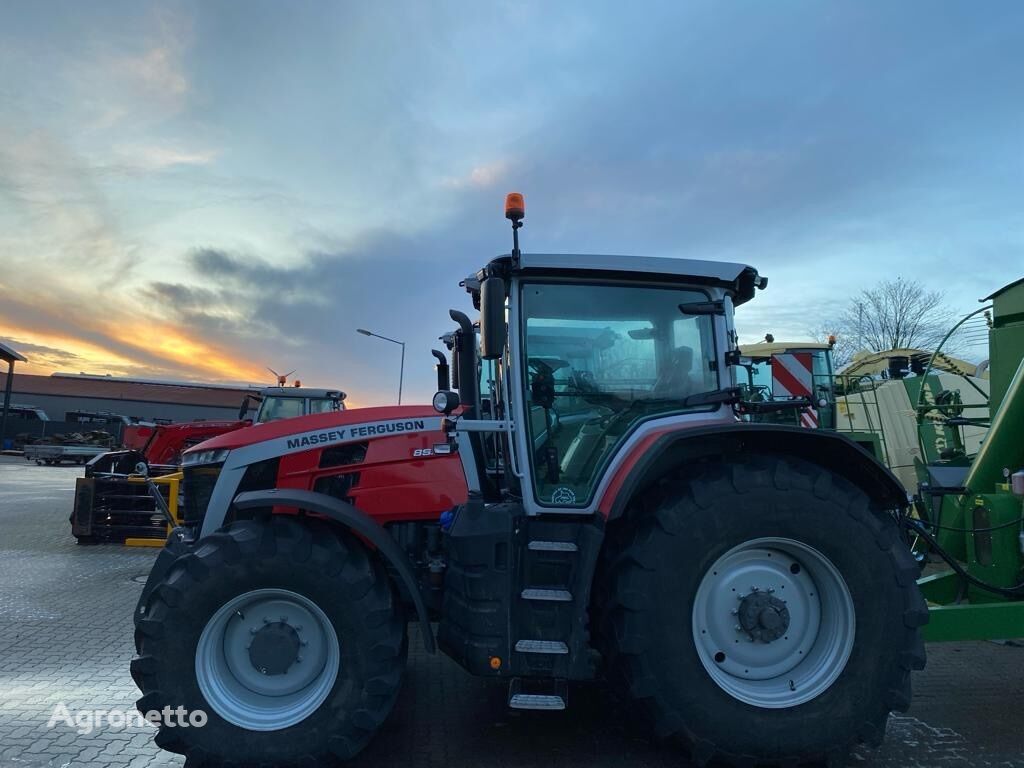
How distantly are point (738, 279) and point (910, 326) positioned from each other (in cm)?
3212

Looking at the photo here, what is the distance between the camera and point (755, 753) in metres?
3.00

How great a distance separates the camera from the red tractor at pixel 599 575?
305cm

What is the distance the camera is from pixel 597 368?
3520 mm

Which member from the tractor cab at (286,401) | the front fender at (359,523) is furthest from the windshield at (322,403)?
the front fender at (359,523)

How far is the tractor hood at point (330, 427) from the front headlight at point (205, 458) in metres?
0.02

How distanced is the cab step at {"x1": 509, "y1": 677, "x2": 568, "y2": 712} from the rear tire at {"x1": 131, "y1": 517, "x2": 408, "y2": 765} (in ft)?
1.82

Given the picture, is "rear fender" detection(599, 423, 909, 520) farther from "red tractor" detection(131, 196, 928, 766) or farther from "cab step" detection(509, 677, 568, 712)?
A: "cab step" detection(509, 677, 568, 712)

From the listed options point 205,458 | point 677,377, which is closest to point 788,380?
point 677,377

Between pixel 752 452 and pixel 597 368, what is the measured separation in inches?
34.2

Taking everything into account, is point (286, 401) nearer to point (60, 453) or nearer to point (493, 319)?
point (493, 319)

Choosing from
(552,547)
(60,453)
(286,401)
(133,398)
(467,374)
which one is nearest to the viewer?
(552,547)

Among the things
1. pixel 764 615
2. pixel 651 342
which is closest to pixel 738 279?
pixel 651 342

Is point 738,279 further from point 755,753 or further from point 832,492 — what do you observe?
point 755,753

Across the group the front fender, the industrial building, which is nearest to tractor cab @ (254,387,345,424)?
the front fender
